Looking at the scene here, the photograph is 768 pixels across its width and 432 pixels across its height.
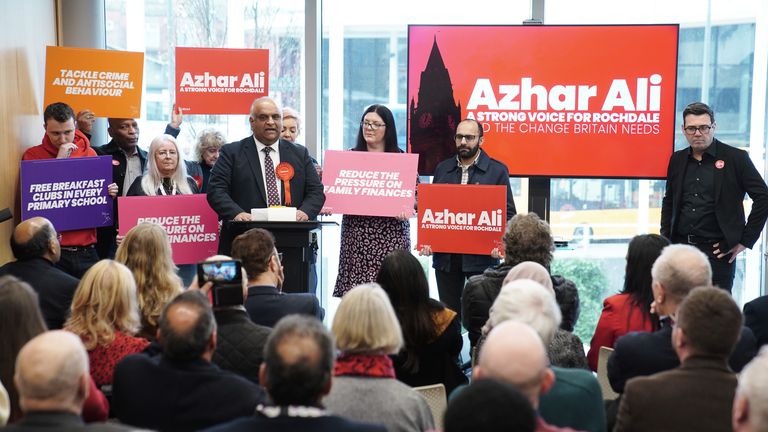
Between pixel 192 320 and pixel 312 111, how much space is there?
457 centimetres

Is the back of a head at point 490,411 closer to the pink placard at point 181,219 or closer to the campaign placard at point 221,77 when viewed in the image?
the pink placard at point 181,219

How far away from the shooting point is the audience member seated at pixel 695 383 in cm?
258

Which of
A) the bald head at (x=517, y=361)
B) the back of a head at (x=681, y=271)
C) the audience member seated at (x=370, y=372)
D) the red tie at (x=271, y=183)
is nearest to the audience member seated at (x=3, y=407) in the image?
the audience member seated at (x=370, y=372)

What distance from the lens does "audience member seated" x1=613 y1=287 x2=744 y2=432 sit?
2580mm

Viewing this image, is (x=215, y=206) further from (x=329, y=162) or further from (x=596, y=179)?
(x=596, y=179)

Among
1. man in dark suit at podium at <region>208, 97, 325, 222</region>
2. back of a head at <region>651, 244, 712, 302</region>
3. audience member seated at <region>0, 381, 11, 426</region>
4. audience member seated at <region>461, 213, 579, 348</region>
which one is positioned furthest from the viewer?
man in dark suit at podium at <region>208, 97, 325, 222</region>

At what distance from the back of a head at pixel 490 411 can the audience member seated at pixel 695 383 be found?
82cm

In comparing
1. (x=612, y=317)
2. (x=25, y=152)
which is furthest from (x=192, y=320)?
(x=25, y=152)

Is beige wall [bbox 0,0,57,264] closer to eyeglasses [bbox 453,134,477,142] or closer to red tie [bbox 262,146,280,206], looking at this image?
red tie [bbox 262,146,280,206]

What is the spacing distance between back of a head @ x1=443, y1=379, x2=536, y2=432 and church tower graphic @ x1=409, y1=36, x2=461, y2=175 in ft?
15.2

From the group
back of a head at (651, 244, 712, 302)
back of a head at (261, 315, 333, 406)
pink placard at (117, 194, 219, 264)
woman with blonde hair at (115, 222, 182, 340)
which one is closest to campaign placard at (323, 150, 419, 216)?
pink placard at (117, 194, 219, 264)

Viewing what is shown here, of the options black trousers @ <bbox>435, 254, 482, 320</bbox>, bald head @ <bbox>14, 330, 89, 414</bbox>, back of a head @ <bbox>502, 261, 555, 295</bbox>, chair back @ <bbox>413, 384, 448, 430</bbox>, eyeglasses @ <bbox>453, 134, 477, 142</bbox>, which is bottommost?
chair back @ <bbox>413, 384, 448, 430</bbox>

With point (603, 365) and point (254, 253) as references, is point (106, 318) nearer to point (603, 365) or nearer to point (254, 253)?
point (254, 253)

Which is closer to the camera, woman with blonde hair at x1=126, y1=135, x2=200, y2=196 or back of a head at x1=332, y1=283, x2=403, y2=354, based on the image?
back of a head at x1=332, y1=283, x2=403, y2=354
